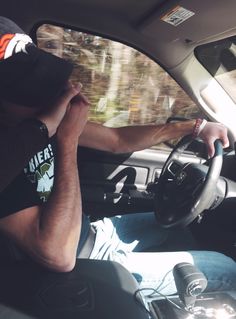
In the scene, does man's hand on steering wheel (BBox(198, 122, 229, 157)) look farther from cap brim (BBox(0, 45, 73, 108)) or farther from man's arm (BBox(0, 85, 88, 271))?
cap brim (BBox(0, 45, 73, 108))

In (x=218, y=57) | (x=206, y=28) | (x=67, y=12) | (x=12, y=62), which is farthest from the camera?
(x=218, y=57)

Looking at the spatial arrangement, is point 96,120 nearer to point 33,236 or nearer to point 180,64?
point 180,64

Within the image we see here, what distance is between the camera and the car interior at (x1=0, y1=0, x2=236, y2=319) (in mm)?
1570

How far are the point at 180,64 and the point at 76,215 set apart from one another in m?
0.98

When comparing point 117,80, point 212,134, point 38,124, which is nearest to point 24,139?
point 38,124

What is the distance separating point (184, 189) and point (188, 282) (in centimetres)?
52

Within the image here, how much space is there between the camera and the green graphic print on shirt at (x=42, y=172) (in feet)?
5.36

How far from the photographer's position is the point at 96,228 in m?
2.07

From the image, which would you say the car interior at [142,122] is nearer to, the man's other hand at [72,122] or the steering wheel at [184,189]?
the steering wheel at [184,189]

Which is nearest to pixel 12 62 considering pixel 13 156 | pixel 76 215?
pixel 13 156

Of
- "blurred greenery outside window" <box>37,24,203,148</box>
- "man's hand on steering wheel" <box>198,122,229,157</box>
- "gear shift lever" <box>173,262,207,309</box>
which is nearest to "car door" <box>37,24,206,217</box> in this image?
"blurred greenery outside window" <box>37,24,203,148</box>

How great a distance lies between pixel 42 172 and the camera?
5.55ft

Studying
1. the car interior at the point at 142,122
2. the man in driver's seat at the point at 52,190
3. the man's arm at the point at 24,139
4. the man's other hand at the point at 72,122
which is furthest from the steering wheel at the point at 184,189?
the man's arm at the point at 24,139

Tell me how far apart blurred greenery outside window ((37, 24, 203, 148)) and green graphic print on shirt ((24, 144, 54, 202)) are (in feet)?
2.28
